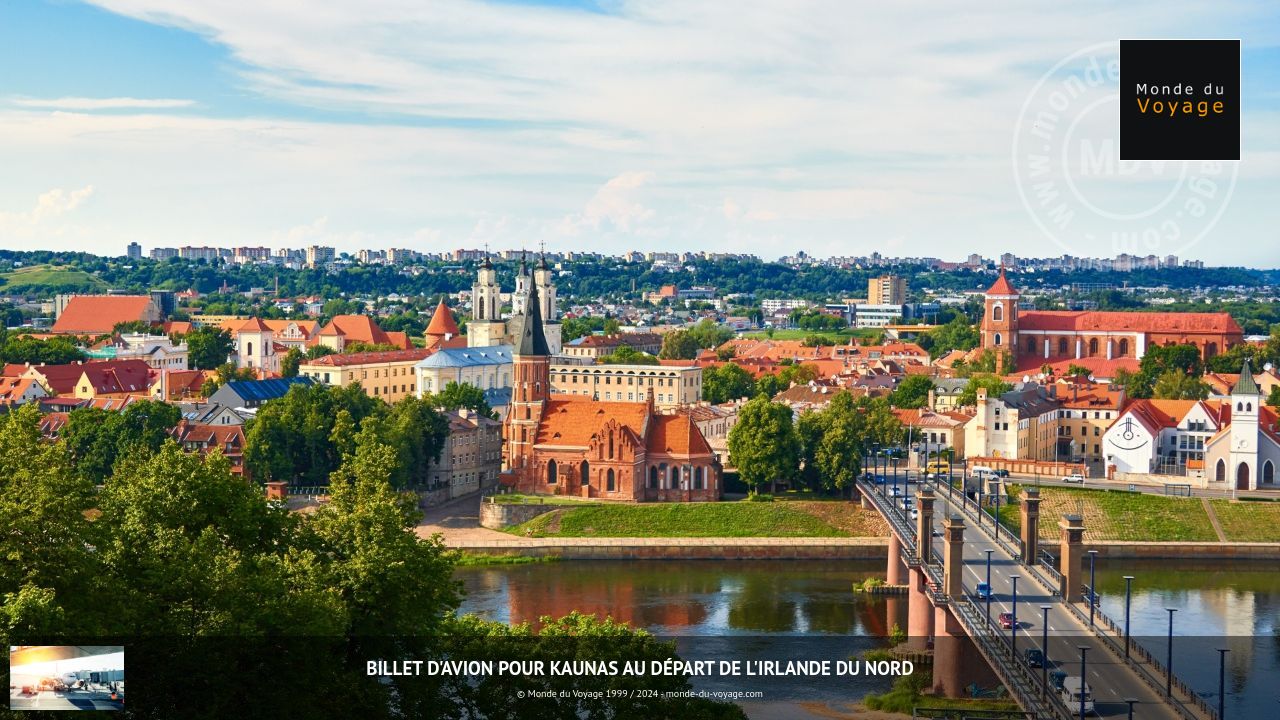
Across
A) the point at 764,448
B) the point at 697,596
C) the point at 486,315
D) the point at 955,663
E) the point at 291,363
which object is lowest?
the point at 697,596

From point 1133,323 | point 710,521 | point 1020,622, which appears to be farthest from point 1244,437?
point 1133,323

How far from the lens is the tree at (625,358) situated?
338 feet

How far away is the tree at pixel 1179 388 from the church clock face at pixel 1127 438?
43.0 feet

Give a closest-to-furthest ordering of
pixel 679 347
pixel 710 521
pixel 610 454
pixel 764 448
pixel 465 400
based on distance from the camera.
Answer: pixel 710 521, pixel 610 454, pixel 764 448, pixel 465 400, pixel 679 347

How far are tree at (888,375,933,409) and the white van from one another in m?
52.0

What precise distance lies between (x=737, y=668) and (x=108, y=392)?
2025 inches

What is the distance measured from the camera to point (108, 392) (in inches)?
3317

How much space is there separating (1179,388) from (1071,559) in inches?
1912

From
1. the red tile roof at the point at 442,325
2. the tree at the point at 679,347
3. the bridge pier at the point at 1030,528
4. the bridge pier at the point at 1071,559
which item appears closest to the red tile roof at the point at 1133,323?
the tree at the point at 679,347

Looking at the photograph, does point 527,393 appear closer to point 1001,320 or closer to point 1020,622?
point 1020,622

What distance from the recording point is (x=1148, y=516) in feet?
201

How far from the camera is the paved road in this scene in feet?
99.0

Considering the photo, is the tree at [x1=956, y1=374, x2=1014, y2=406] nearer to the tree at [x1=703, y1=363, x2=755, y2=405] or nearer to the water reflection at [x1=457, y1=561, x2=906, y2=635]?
the tree at [x1=703, y1=363, x2=755, y2=405]

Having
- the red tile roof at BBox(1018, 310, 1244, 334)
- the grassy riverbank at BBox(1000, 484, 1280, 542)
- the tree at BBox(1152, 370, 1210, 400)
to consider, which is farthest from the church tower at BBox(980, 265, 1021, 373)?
the grassy riverbank at BBox(1000, 484, 1280, 542)
